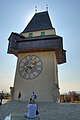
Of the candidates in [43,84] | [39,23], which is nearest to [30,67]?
[43,84]

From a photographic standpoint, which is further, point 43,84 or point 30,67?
point 30,67

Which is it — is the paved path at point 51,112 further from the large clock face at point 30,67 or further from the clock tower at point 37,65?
the large clock face at point 30,67

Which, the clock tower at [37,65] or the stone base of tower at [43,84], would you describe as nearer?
the stone base of tower at [43,84]

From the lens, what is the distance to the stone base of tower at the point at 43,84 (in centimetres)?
1633

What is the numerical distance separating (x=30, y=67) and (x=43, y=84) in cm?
256

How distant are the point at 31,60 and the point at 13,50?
2.64 m

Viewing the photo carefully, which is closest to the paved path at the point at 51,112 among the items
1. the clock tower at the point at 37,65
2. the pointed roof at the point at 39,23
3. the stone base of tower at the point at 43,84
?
the stone base of tower at the point at 43,84

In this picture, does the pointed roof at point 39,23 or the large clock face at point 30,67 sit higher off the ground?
the pointed roof at point 39,23

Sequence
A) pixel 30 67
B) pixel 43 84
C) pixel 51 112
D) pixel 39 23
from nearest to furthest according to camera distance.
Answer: pixel 51 112 < pixel 43 84 < pixel 30 67 < pixel 39 23

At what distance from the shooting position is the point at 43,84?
1683 cm

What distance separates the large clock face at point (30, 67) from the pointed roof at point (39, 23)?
495 centimetres

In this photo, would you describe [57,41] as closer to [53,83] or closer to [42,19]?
[53,83]

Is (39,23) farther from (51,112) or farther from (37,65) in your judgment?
Result: (51,112)

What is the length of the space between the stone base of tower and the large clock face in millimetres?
415
